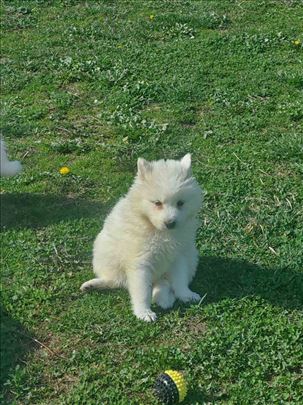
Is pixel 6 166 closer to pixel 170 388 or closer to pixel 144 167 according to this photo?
pixel 144 167

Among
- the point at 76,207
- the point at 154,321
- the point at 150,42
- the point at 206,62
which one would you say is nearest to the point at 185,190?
the point at 154,321

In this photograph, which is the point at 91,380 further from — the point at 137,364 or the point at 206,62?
the point at 206,62

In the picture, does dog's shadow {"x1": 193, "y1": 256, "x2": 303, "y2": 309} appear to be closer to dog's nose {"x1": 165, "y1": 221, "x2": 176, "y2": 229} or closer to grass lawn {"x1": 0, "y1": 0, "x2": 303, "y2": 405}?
grass lawn {"x1": 0, "y1": 0, "x2": 303, "y2": 405}

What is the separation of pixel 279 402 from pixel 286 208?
2358 millimetres

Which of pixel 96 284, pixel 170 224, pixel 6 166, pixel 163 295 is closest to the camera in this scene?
pixel 170 224

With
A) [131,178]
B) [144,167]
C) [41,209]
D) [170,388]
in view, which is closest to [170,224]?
[144,167]

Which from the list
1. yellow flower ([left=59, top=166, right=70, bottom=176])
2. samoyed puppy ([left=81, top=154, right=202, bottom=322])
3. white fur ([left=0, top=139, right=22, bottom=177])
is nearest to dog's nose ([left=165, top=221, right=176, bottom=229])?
samoyed puppy ([left=81, top=154, right=202, bottom=322])

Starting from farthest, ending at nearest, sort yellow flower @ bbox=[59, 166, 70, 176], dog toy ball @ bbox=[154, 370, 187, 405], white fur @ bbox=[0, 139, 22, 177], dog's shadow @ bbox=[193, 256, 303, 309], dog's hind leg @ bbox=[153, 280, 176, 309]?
1. yellow flower @ bbox=[59, 166, 70, 176]
2. white fur @ bbox=[0, 139, 22, 177]
3. dog's shadow @ bbox=[193, 256, 303, 309]
4. dog's hind leg @ bbox=[153, 280, 176, 309]
5. dog toy ball @ bbox=[154, 370, 187, 405]

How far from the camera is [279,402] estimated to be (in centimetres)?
482

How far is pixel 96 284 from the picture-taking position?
230 inches

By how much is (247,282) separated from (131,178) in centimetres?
195

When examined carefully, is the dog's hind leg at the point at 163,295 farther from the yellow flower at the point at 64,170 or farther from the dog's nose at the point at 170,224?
the yellow flower at the point at 64,170

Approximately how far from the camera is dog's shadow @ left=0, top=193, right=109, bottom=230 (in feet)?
22.5

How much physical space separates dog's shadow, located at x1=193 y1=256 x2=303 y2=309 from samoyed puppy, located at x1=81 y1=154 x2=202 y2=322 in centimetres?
19
